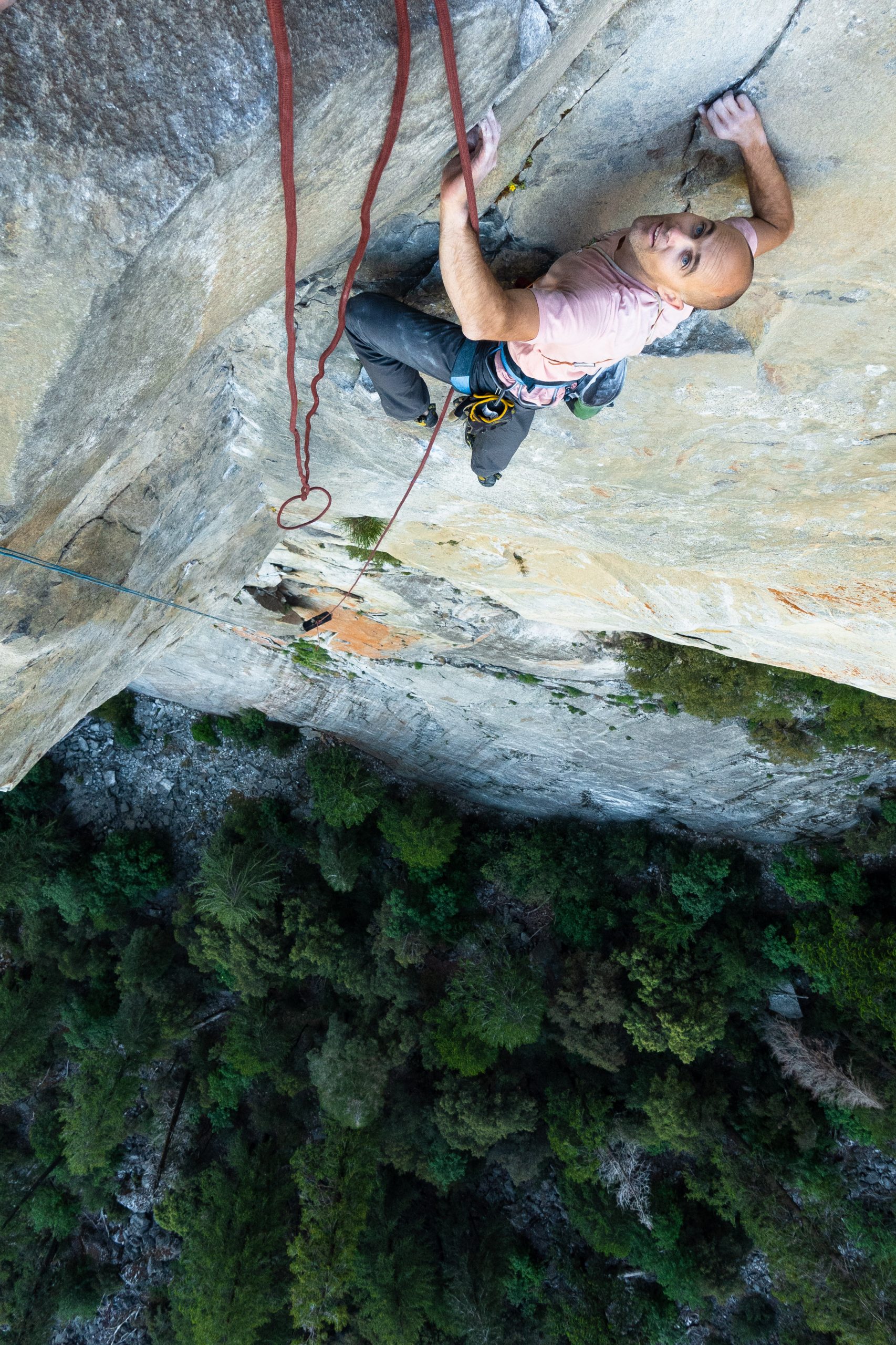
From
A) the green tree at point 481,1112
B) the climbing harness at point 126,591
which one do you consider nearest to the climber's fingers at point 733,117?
the climbing harness at point 126,591

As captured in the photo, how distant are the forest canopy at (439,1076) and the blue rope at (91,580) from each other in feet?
17.6

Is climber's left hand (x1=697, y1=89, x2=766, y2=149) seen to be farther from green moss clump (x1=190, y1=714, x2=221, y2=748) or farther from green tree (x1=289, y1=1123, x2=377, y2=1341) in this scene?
green tree (x1=289, y1=1123, x2=377, y2=1341)

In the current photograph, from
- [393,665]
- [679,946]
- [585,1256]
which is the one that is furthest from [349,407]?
[585,1256]

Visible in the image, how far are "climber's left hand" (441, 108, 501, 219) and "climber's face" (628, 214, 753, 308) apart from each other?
479 mm

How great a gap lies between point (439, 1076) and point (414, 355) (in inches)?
409

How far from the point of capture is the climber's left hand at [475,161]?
2.10 metres

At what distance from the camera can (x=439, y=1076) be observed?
10.5 metres

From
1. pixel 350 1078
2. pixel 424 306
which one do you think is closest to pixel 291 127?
pixel 424 306

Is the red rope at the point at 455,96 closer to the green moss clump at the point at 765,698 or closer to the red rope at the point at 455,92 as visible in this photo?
the red rope at the point at 455,92

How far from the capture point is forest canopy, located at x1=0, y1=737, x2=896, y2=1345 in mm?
8719

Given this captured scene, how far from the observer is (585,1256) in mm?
9984

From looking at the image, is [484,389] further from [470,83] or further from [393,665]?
[393,665]

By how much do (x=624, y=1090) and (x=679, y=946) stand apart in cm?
229

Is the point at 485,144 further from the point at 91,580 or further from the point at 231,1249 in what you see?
the point at 231,1249
